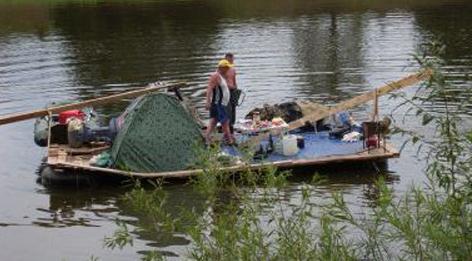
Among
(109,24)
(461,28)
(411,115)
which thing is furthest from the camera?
(109,24)

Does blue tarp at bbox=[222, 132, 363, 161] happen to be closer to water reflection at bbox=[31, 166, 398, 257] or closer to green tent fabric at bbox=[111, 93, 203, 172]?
water reflection at bbox=[31, 166, 398, 257]

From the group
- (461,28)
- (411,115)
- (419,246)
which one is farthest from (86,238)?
(461,28)

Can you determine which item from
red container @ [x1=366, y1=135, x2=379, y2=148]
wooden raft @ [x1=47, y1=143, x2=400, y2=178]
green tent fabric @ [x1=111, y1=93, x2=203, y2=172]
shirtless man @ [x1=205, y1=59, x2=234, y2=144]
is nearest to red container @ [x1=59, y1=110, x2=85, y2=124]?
wooden raft @ [x1=47, y1=143, x2=400, y2=178]

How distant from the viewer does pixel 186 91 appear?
24016 millimetres

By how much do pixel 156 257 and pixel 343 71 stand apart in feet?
66.9

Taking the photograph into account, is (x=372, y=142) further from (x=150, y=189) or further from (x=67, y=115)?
(x=67, y=115)

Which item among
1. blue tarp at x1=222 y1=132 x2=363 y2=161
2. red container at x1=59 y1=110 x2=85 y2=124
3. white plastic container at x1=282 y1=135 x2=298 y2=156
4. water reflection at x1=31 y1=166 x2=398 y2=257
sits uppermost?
red container at x1=59 y1=110 x2=85 y2=124

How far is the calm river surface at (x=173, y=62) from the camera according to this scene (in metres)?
13.7

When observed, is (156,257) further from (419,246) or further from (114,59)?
(114,59)

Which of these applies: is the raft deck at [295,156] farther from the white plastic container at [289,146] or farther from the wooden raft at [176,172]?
the white plastic container at [289,146]

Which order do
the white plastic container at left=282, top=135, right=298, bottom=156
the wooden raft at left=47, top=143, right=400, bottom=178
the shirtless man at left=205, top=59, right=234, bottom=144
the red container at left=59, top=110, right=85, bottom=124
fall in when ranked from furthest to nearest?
1. the red container at left=59, top=110, right=85, bottom=124
2. the shirtless man at left=205, top=59, right=234, bottom=144
3. the white plastic container at left=282, top=135, right=298, bottom=156
4. the wooden raft at left=47, top=143, right=400, bottom=178

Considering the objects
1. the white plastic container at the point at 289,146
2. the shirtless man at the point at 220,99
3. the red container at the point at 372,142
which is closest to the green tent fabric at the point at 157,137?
the shirtless man at the point at 220,99

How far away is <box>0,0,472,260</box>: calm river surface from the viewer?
1371cm

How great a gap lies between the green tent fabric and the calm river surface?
0.58 metres
